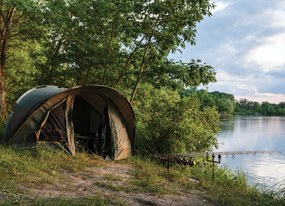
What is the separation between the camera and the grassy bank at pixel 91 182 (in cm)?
578

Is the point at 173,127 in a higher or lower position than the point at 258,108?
lower

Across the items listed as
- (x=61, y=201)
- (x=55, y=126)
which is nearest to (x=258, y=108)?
(x=55, y=126)

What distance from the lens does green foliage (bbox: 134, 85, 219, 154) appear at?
11156 mm

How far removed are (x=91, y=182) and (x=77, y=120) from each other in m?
5.12

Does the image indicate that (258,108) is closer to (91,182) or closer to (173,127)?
(173,127)

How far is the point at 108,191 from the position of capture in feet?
22.0

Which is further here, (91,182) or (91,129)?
(91,129)

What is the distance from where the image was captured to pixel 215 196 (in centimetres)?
726

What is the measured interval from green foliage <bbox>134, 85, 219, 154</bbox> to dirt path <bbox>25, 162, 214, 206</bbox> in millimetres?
3145

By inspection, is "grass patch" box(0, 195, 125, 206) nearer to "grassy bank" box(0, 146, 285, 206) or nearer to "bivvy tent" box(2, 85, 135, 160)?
"grassy bank" box(0, 146, 285, 206)

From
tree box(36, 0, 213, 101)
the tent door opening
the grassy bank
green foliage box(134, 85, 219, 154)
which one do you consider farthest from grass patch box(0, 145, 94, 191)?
tree box(36, 0, 213, 101)

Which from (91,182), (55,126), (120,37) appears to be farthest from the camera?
(120,37)

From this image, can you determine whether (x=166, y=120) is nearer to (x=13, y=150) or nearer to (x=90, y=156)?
(x=90, y=156)

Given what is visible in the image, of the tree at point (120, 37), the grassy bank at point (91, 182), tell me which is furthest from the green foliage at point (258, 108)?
the grassy bank at point (91, 182)
